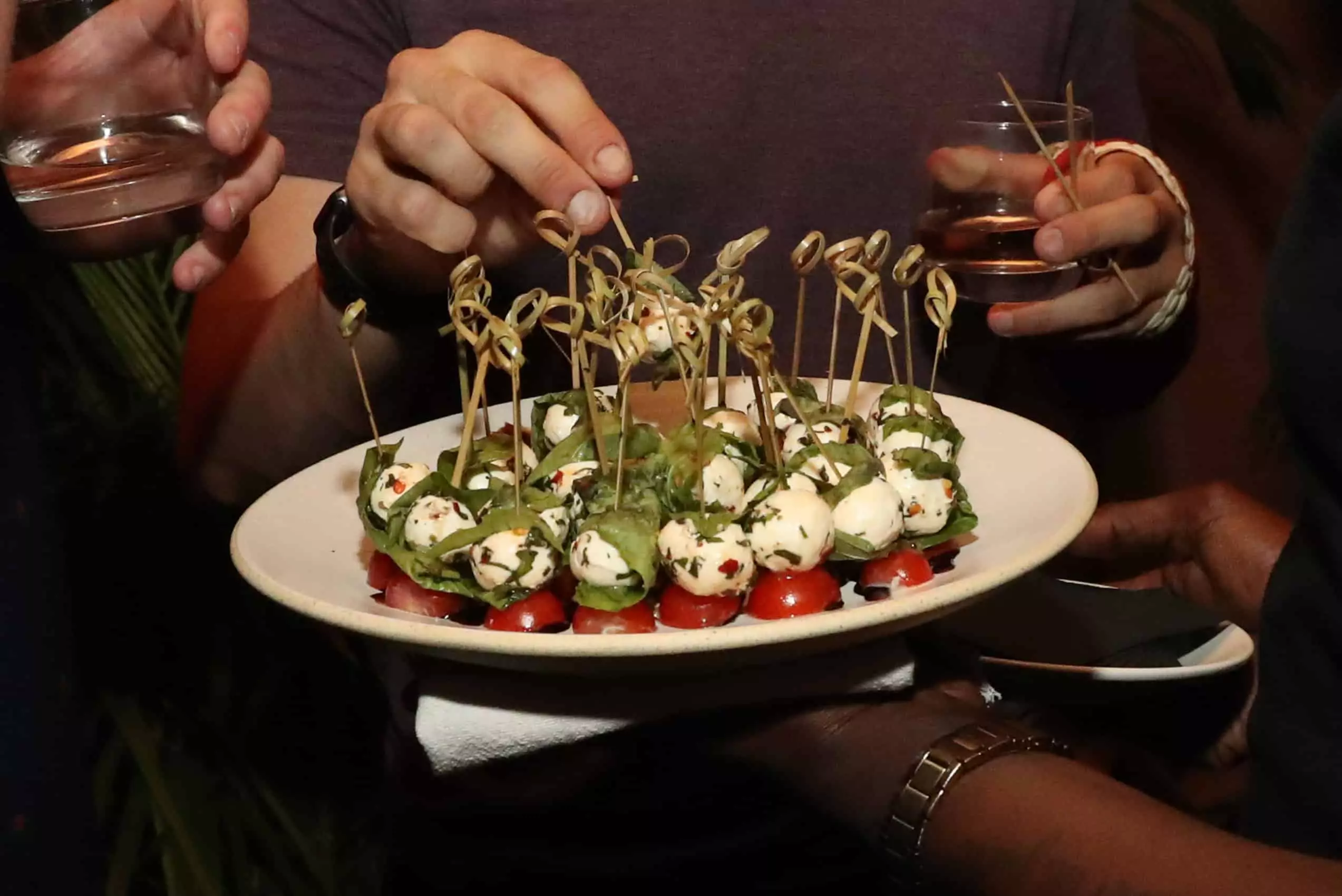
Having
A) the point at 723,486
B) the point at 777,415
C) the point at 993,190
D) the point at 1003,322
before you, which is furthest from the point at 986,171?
the point at 723,486

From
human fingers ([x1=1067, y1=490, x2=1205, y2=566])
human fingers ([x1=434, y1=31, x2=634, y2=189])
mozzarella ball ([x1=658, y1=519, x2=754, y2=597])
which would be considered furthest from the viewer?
human fingers ([x1=1067, y1=490, x2=1205, y2=566])

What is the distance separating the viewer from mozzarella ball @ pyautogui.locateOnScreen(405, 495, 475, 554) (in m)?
0.75

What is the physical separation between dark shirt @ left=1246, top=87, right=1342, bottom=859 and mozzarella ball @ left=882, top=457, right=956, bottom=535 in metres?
0.20

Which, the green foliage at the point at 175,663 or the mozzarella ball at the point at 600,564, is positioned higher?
the mozzarella ball at the point at 600,564

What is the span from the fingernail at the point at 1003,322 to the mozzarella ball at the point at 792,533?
383 mm

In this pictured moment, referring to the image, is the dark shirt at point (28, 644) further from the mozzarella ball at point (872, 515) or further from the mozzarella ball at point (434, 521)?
the mozzarella ball at point (872, 515)

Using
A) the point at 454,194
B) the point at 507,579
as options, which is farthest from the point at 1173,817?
the point at 454,194

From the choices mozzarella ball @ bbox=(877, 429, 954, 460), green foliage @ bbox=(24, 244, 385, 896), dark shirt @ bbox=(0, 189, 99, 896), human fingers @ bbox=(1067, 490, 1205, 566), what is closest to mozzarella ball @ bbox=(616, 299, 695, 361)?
mozzarella ball @ bbox=(877, 429, 954, 460)

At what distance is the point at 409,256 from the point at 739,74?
392mm

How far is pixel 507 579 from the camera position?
0.73m

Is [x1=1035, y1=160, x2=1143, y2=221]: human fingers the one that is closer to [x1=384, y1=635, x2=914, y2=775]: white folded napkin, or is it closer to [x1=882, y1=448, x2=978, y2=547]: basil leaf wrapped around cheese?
[x1=882, y1=448, x2=978, y2=547]: basil leaf wrapped around cheese

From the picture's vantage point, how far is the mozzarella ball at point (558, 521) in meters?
0.78

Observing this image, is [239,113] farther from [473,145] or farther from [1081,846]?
[1081,846]

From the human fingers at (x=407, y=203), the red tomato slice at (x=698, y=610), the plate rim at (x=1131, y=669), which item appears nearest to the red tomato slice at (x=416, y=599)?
the red tomato slice at (x=698, y=610)
